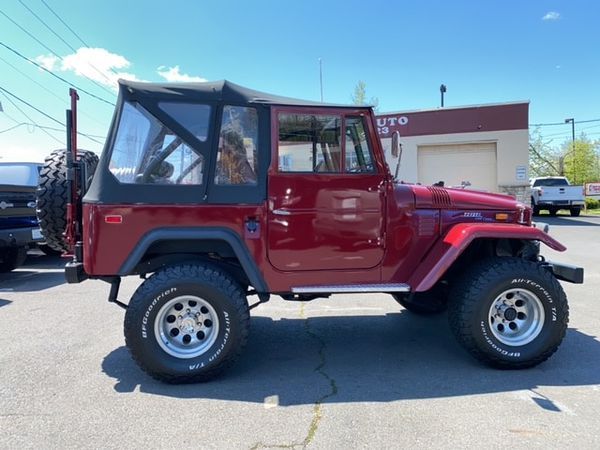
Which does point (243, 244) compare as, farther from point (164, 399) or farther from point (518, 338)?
point (518, 338)

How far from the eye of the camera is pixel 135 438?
3023 mm

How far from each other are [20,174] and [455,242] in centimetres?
975

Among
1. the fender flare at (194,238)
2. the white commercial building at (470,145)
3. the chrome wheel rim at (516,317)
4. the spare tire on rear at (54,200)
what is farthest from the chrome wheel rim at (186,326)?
the white commercial building at (470,145)

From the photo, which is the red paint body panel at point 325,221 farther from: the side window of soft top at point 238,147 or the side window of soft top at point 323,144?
the side window of soft top at point 238,147

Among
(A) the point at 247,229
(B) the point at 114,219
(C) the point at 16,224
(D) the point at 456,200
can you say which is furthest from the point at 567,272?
(C) the point at 16,224

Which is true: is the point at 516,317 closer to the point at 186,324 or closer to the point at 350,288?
the point at 350,288

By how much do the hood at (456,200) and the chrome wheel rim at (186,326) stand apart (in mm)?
2141

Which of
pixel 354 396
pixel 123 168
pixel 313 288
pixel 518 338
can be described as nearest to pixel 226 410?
pixel 354 396

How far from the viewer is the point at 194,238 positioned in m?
3.95

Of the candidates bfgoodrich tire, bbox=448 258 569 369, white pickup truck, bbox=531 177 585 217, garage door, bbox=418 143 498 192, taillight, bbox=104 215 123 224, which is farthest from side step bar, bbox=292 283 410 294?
white pickup truck, bbox=531 177 585 217

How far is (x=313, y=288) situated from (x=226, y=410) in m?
1.25

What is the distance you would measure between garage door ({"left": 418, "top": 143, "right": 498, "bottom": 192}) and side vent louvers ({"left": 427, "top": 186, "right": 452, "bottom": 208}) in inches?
639

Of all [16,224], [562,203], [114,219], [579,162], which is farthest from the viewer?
[579,162]

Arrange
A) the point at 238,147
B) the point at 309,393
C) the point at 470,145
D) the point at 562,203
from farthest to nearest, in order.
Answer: the point at 562,203, the point at 470,145, the point at 238,147, the point at 309,393
